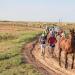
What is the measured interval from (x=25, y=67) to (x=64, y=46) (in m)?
2.68

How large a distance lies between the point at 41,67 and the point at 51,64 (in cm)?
143

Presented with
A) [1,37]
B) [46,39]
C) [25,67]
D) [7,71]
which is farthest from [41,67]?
[1,37]

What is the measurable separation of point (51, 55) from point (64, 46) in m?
5.28

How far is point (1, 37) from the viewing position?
173ft

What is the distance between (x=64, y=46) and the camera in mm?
23141

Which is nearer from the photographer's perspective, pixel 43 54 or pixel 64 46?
pixel 64 46

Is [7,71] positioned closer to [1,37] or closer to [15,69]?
[15,69]

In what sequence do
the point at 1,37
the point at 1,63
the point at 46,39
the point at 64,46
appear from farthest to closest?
1. the point at 1,37
2. the point at 46,39
3. the point at 1,63
4. the point at 64,46

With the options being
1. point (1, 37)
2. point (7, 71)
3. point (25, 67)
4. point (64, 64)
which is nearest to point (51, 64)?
point (64, 64)

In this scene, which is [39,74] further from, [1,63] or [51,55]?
[51,55]

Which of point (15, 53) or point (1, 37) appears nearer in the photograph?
point (15, 53)

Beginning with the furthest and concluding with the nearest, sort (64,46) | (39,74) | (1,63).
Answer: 1. (1,63)
2. (64,46)
3. (39,74)

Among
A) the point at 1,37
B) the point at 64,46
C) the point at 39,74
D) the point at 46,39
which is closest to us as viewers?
the point at 39,74

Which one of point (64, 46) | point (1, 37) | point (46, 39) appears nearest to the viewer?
point (64, 46)
